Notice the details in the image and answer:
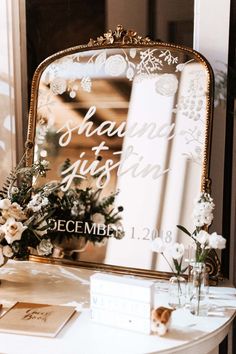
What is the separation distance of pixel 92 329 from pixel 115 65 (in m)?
0.85

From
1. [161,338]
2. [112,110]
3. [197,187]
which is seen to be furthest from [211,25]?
[161,338]

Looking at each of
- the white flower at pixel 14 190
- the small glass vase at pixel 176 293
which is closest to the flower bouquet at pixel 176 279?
the small glass vase at pixel 176 293

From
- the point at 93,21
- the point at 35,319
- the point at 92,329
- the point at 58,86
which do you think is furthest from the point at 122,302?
the point at 93,21

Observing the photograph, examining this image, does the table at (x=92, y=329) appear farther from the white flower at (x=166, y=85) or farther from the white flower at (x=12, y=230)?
the white flower at (x=166, y=85)

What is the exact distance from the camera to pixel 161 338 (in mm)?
1020

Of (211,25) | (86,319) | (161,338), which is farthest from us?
(211,25)

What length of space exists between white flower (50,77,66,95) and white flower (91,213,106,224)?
45 centimetres

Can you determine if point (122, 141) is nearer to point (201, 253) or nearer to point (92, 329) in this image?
point (201, 253)

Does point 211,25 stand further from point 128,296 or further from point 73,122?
point 128,296

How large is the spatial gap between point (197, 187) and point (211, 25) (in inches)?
21.5

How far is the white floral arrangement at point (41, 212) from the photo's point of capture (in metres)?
1.30

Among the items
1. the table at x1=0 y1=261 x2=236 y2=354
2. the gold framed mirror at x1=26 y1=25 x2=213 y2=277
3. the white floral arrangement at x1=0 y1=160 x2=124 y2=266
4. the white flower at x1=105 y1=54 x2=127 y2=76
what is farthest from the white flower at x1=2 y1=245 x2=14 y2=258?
the white flower at x1=105 y1=54 x2=127 y2=76

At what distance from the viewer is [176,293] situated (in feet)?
4.10

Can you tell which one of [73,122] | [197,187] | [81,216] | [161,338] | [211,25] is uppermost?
[211,25]
